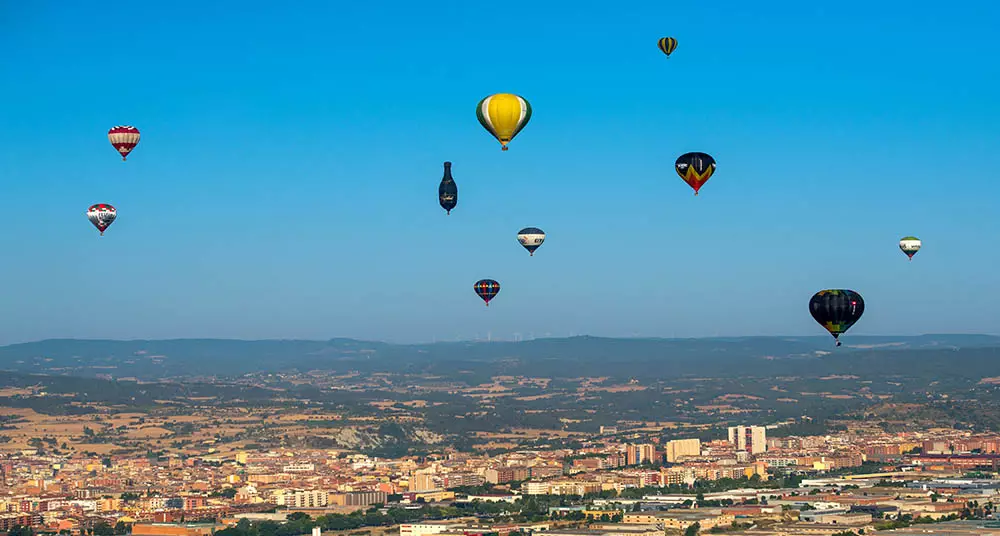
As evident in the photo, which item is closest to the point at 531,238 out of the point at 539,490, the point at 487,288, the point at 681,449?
the point at 487,288

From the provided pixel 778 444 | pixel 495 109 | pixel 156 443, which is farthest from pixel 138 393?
pixel 495 109

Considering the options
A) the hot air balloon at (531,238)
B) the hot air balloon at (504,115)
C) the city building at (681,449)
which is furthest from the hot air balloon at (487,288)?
the city building at (681,449)

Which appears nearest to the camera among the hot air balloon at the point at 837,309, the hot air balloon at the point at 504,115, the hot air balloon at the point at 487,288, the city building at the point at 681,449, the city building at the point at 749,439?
the hot air balloon at the point at 504,115

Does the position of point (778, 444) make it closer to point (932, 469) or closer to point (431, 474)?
point (932, 469)

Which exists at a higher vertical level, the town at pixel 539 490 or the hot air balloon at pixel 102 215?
the hot air balloon at pixel 102 215

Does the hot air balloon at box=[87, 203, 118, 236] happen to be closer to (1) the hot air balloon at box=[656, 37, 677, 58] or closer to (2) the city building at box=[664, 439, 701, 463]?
(1) the hot air balloon at box=[656, 37, 677, 58]

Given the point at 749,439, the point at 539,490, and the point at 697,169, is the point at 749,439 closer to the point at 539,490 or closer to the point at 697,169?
the point at 539,490

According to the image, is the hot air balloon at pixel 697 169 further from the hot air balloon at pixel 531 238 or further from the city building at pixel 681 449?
the city building at pixel 681 449
